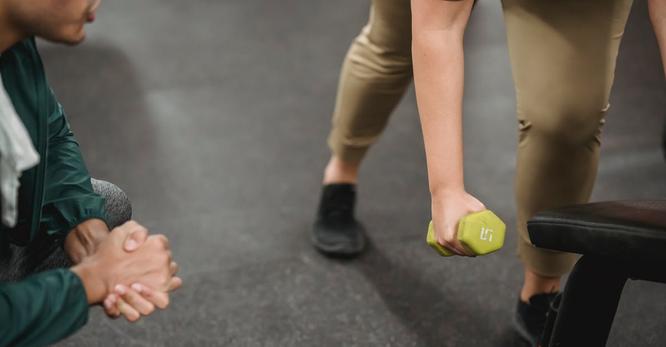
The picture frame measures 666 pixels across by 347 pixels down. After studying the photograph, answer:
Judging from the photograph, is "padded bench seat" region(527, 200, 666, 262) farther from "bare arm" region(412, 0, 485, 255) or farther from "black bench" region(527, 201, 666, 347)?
"bare arm" region(412, 0, 485, 255)

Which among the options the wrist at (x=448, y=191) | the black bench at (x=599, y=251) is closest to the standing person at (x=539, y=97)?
the wrist at (x=448, y=191)

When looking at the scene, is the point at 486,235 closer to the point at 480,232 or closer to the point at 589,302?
the point at 480,232

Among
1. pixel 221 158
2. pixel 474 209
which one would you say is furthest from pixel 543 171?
pixel 221 158

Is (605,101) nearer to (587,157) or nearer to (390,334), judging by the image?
(587,157)

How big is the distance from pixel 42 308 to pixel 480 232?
1.37 feet

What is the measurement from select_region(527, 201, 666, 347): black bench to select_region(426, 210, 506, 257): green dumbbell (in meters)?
0.08

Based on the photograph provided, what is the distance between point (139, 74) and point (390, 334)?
1.10m

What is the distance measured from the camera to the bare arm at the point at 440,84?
0.94 meters

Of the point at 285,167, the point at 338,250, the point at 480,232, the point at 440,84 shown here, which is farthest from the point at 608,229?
the point at 285,167

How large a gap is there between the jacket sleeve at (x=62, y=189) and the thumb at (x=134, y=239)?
0.09 metres

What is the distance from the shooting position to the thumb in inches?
33.8

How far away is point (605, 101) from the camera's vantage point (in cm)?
113

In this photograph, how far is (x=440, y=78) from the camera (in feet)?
3.17

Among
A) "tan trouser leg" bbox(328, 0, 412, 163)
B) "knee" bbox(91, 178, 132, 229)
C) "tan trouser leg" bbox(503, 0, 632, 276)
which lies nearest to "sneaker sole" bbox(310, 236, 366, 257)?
"tan trouser leg" bbox(328, 0, 412, 163)
